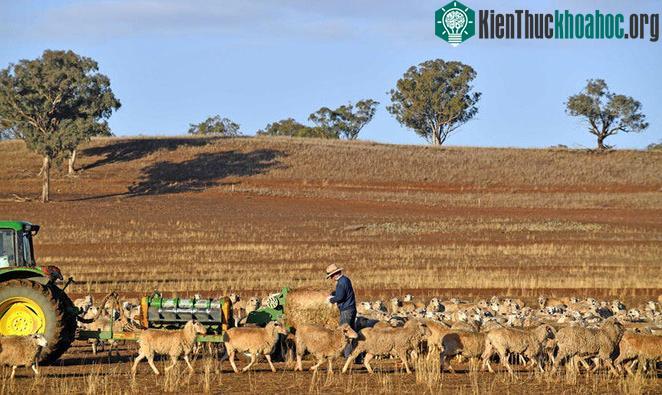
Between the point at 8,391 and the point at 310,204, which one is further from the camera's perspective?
the point at 310,204

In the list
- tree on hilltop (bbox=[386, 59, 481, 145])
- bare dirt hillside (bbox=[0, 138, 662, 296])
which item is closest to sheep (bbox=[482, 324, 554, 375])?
bare dirt hillside (bbox=[0, 138, 662, 296])

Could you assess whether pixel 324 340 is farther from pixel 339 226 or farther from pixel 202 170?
pixel 202 170

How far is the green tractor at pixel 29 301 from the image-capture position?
16531mm

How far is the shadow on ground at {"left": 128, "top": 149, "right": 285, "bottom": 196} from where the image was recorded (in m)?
75.2

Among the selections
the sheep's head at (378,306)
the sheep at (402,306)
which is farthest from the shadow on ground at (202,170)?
the sheep's head at (378,306)

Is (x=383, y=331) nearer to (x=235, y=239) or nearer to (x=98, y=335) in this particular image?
(x=98, y=335)

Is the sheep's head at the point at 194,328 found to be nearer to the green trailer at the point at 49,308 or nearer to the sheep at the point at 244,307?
the green trailer at the point at 49,308

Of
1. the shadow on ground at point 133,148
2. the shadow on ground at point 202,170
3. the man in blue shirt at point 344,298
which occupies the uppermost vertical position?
the shadow on ground at point 133,148

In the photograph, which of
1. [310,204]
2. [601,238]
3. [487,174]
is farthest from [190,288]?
[487,174]

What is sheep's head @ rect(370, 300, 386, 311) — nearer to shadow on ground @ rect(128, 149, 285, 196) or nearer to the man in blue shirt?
the man in blue shirt

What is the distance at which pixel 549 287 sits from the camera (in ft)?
104

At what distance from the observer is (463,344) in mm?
17594

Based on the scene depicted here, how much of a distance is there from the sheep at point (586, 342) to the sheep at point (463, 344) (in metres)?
1.30

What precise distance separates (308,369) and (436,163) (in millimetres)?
75772
